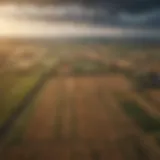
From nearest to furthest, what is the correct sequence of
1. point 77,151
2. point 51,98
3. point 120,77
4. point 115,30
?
point 77,151, point 51,98, point 120,77, point 115,30

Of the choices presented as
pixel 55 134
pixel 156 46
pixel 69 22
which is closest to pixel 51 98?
pixel 55 134

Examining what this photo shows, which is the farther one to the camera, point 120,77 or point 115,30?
point 115,30

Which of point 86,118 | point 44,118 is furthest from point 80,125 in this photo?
point 44,118

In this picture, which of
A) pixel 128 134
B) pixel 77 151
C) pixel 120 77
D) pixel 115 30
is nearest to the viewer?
pixel 77 151

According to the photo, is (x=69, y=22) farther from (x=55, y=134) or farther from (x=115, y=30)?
(x=55, y=134)

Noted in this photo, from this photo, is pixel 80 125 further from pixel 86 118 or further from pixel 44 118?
pixel 44 118
